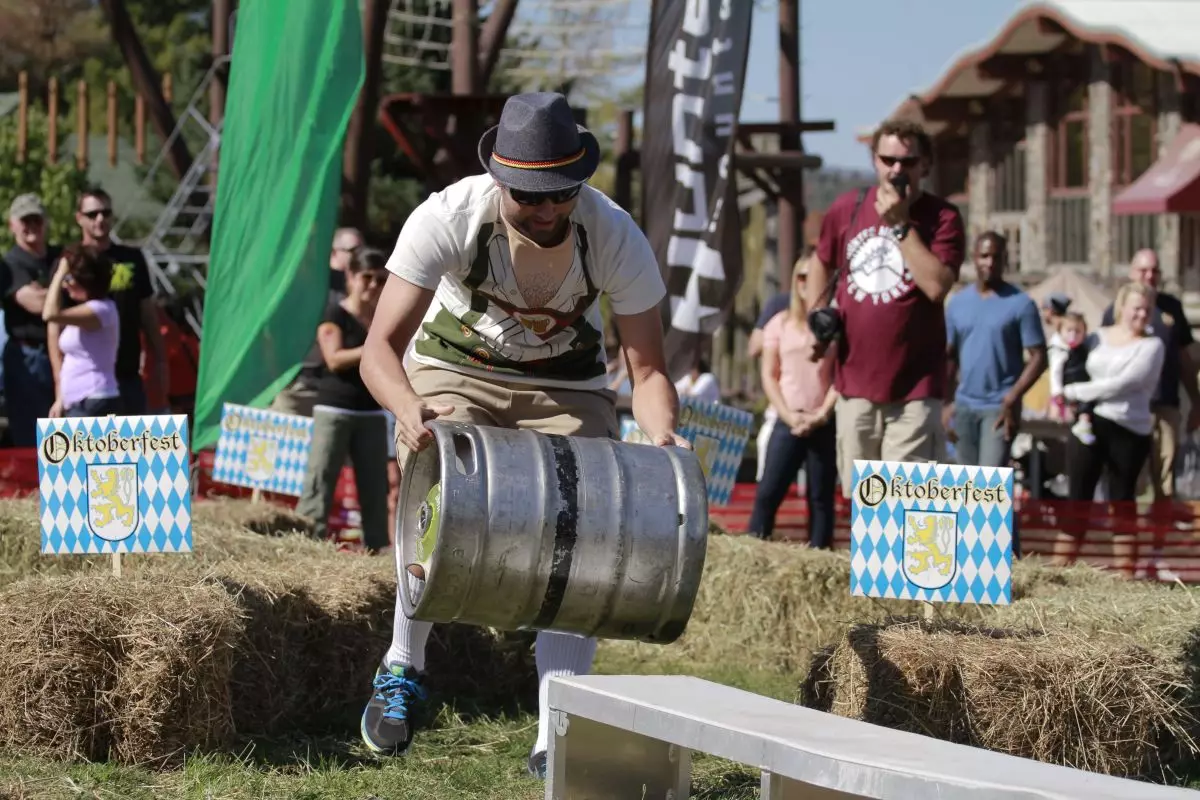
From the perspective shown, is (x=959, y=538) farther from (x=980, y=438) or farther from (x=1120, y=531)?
(x=1120, y=531)

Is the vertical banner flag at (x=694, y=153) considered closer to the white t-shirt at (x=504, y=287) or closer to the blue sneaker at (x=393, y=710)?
the white t-shirt at (x=504, y=287)

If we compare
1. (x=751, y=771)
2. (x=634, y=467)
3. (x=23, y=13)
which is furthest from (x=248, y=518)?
(x=23, y=13)

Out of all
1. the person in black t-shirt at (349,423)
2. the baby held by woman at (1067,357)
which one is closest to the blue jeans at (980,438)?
the baby held by woman at (1067,357)

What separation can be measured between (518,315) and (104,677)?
1.75 meters

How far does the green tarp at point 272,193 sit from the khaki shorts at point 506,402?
18.4ft

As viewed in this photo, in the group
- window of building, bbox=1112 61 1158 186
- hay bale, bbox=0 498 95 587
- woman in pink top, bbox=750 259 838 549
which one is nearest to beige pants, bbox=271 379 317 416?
woman in pink top, bbox=750 259 838 549

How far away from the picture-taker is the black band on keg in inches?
177

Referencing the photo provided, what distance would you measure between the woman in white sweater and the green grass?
18.9 ft

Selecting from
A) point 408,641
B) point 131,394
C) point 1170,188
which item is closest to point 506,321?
point 408,641

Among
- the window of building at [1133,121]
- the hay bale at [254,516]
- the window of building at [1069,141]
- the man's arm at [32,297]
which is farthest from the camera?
the window of building at [1069,141]

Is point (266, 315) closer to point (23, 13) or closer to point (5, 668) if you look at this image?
point (5, 668)

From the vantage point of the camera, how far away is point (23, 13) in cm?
4888

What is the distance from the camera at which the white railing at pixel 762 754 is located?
3693 mm

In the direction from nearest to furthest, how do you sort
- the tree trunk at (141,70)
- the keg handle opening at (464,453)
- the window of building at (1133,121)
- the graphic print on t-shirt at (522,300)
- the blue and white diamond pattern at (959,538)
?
the keg handle opening at (464,453) → the graphic print on t-shirt at (522,300) → the blue and white diamond pattern at (959,538) → the tree trunk at (141,70) → the window of building at (1133,121)
